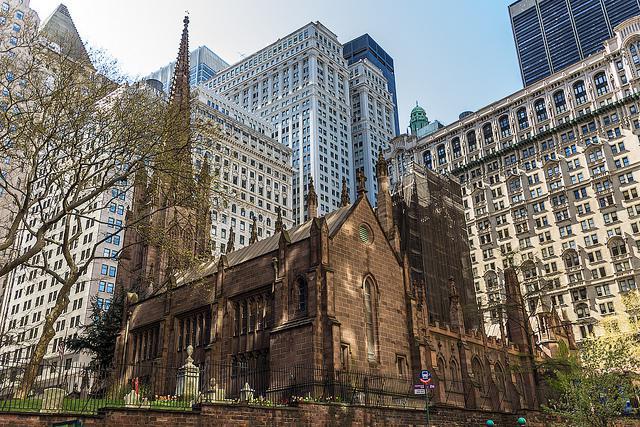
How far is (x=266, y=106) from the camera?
468ft

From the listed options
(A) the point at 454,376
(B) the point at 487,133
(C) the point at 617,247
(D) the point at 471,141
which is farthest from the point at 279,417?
(D) the point at 471,141

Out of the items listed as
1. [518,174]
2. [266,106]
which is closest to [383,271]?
[518,174]

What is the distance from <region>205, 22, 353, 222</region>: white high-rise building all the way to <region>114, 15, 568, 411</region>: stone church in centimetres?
7786

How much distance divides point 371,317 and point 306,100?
106m

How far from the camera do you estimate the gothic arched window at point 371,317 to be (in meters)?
33.7

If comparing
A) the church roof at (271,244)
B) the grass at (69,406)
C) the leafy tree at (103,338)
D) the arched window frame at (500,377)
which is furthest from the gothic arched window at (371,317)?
the leafy tree at (103,338)

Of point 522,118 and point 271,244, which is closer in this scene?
point 271,244

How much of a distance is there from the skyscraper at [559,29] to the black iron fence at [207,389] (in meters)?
145

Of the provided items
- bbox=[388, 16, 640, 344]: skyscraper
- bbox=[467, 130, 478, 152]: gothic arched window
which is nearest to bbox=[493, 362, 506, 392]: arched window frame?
bbox=[388, 16, 640, 344]: skyscraper

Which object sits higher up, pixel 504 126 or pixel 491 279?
pixel 504 126

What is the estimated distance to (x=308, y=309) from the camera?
104 feet

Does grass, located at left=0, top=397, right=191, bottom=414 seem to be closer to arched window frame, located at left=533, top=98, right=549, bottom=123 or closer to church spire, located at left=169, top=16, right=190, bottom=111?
church spire, located at left=169, top=16, right=190, bottom=111

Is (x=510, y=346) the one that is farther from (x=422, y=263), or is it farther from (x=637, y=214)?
(x=637, y=214)

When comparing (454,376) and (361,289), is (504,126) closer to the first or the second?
(454,376)
